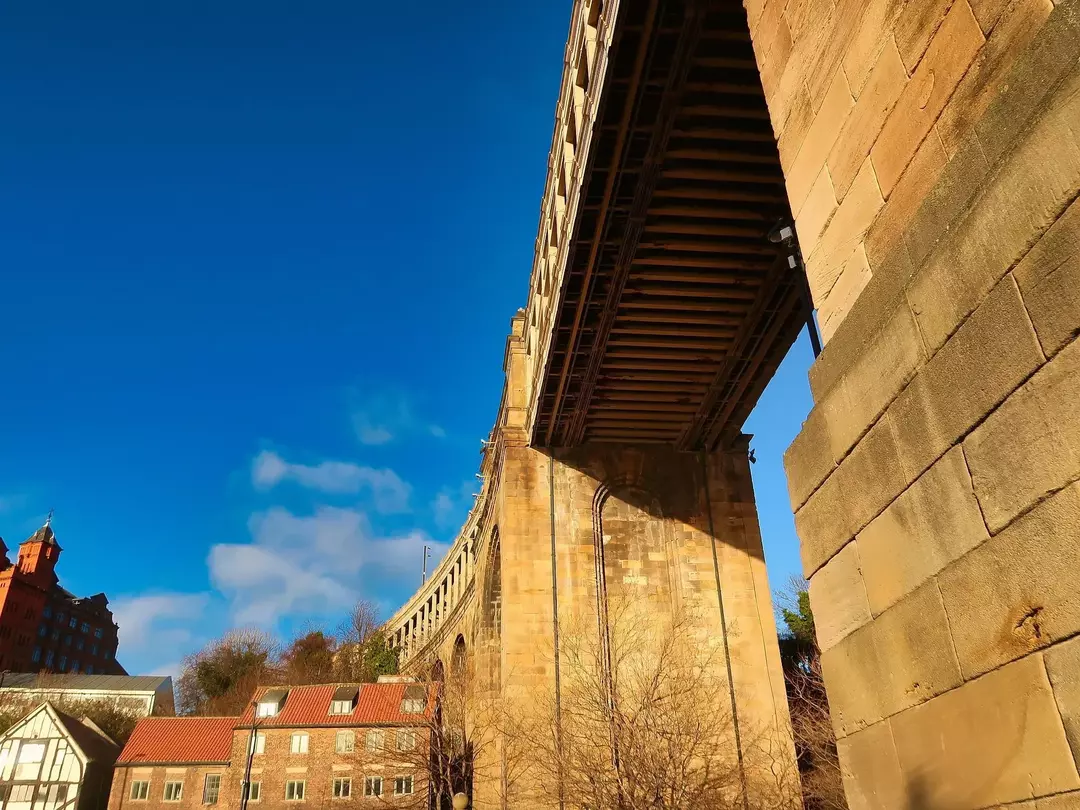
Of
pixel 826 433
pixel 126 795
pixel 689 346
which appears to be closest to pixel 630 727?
pixel 689 346

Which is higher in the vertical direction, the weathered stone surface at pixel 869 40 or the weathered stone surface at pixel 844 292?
the weathered stone surface at pixel 869 40

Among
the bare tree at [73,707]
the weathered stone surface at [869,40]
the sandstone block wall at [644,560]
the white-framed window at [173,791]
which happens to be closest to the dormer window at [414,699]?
the white-framed window at [173,791]

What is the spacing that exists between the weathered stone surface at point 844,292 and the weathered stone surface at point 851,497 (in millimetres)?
878

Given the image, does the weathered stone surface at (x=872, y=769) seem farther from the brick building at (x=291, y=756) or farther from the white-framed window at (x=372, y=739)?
the white-framed window at (x=372, y=739)

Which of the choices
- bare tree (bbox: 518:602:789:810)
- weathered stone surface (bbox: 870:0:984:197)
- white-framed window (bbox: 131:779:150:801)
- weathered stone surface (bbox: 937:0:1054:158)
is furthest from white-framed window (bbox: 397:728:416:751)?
weathered stone surface (bbox: 937:0:1054:158)

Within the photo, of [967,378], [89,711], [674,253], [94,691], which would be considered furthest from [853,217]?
[94,691]

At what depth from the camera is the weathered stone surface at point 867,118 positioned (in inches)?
176

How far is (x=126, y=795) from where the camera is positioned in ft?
126

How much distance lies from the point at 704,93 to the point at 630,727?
13546 millimetres

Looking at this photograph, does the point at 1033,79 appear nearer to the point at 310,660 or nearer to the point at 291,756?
the point at 291,756

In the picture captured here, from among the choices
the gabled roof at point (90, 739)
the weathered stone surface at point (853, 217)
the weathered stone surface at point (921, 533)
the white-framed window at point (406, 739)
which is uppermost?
the gabled roof at point (90, 739)

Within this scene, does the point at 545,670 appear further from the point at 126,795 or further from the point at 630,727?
the point at 126,795

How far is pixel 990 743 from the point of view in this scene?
339 centimetres

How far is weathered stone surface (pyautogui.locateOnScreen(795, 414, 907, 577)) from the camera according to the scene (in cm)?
414
